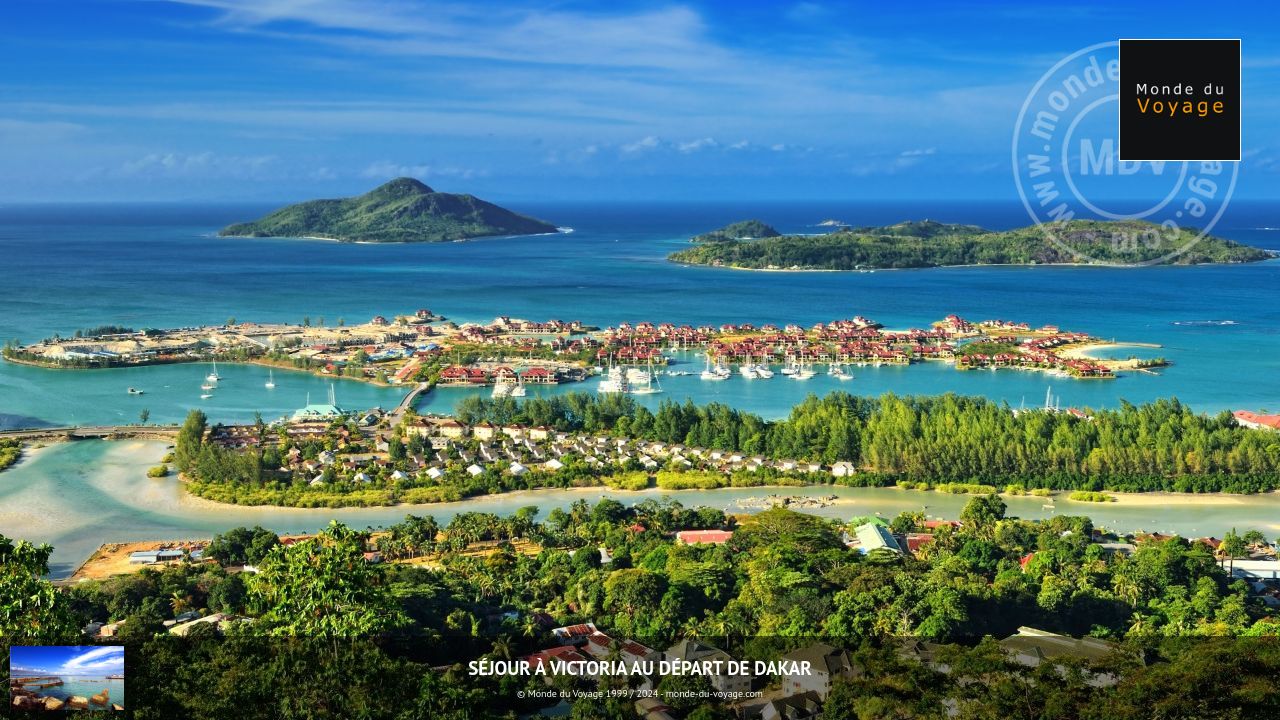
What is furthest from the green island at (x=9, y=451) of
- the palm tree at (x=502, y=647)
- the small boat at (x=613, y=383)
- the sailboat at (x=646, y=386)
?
the palm tree at (x=502, y=647)

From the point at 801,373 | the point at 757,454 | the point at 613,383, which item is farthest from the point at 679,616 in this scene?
the point at 801,373

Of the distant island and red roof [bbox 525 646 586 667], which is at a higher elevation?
the distant island

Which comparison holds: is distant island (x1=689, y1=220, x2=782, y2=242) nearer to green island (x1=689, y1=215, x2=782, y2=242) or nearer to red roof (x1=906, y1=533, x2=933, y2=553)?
green island (x1=689, y1=215, x2=782, y2=242)

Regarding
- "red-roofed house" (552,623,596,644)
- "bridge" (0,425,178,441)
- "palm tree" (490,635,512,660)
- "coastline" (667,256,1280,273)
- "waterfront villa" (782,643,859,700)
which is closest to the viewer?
"waterfront villa" (782,643,859,700)

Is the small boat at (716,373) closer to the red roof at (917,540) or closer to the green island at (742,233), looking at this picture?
the red roof at (917,540)

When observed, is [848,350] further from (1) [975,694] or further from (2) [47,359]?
(1) [975,694]

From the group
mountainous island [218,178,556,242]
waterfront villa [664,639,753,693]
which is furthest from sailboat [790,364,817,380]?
mountainous island [218,178,556,242]
